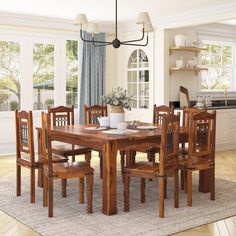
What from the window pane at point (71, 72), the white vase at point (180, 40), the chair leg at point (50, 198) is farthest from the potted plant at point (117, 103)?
the window pane at point (71, 72)

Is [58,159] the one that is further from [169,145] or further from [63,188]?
[169,145]

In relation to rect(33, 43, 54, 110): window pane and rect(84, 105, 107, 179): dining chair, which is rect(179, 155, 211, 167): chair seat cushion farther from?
rect(33, 43, 54, 110): window pane

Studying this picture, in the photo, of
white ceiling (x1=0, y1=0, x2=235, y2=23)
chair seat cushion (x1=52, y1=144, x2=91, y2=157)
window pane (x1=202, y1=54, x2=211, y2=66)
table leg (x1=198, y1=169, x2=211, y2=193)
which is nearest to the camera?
table leg (x1=198, y1=169, x2=211, y2=193)

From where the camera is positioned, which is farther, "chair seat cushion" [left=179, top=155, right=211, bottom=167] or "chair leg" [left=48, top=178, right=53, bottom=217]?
"chair seat cushion" [left=179, top=155, right=211, bottom=167]

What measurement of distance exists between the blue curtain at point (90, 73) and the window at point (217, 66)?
6.72 feet

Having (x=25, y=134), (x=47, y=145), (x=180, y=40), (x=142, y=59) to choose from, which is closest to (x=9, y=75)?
(x=142, y=59)

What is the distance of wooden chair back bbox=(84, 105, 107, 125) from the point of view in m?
5.82

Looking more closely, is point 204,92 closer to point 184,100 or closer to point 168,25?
point 184,100

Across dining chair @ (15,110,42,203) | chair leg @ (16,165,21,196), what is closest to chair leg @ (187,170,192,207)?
dining chair @ (15,110,42,203)

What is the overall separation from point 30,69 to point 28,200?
3.68 metres

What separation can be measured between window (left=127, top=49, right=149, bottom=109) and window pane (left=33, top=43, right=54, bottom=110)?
60.9 inches

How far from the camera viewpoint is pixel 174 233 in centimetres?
348

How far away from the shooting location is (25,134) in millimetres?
4391

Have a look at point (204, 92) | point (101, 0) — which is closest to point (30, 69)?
point (101, 0)
